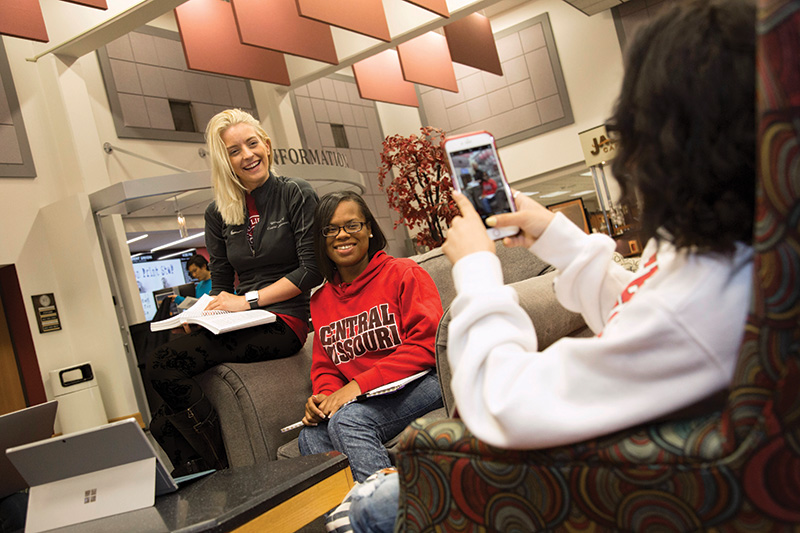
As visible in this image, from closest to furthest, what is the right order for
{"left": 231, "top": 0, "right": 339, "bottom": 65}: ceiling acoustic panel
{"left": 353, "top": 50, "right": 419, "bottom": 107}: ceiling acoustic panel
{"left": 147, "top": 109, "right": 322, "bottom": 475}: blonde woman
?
{"left": 147, "top": 109, "right": 322, "bottom": 475}: blonde woman, {"left": 231, "top": 0, "right": 339, "bottom": 65}: ceiling acoustic panel, {"left": 353, "top": 50, "right": 419, "bottom": 107}: ceiling acoustic panel

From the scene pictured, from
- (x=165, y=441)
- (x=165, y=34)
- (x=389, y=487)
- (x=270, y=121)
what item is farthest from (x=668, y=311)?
(x=270, y=121)

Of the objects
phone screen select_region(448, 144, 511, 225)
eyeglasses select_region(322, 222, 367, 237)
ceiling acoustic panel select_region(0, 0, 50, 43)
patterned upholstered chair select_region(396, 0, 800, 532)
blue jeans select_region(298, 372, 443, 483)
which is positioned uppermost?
ceiling acoustic panel select_region(0, 0, 50, 43)

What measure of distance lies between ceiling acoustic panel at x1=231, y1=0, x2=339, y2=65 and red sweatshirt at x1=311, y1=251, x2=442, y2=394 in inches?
162

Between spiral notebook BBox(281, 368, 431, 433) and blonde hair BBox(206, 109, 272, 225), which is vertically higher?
blonde hair BBox(206, 109, 272, 225)

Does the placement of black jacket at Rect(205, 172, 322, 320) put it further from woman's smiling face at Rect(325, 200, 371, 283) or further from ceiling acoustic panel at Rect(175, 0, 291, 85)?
ceiling acoustic panel at Rect(175, 0, 291, 85)

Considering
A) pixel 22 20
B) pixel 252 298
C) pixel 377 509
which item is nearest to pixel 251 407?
pixel 252 298

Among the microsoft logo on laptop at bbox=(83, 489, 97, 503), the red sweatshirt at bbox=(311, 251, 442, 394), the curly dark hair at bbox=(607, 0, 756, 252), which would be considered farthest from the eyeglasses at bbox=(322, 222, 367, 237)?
the curly dark hair at bbox=(607, 0, 756, 252)

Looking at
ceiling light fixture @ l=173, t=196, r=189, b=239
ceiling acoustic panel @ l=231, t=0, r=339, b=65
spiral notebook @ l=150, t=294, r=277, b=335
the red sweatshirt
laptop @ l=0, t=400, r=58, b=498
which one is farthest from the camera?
ceiling light fixture @ l=173, t=196, r=189, b=239

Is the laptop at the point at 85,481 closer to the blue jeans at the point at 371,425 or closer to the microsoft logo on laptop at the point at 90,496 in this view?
the microsoft logo on laptop at the point at 90,496

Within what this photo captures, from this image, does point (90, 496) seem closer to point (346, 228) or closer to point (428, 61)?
point (346, 228)

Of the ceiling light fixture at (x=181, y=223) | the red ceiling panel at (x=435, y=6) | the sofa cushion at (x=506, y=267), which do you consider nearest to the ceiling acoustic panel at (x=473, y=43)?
the red ceiling panel at (x=435, y=6)

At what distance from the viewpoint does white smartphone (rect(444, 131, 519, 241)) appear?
0.98 meters

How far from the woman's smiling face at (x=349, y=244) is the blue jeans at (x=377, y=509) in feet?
4.17

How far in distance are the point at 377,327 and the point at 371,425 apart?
1.10 feet
